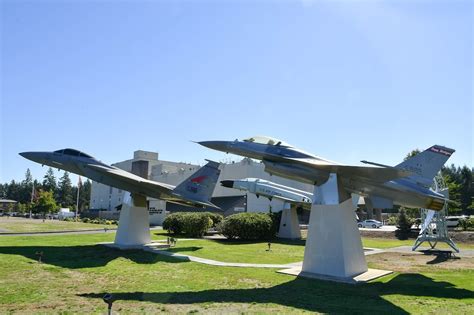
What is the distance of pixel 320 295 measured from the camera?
12.3 metres

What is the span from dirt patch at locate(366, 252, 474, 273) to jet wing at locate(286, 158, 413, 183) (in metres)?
6.22

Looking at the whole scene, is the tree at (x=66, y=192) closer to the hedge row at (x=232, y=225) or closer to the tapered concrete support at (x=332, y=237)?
the hedge row at (x=232, y=225)

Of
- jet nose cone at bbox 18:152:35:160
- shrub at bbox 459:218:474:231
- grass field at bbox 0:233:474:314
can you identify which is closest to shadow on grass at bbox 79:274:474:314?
grass field at bbox 0:233:474:314

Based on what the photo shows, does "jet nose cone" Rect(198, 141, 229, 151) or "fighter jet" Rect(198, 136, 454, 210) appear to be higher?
"jet nose cone" Rect(198, 141, 229, 151)

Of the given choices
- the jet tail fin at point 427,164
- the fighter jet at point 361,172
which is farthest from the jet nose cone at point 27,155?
the jet tail fin at point 427,164

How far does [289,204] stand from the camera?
126 feet

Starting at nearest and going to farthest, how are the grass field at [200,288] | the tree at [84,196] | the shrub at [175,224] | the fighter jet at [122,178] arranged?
the grass field at [200,288] → the fighter jet at [122,178] → the shrub at [175,224] → the tree at [84,196]

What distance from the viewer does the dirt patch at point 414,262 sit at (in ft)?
64.2

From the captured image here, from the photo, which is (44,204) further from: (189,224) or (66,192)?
(66,192)

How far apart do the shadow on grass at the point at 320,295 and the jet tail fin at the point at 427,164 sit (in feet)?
15.0

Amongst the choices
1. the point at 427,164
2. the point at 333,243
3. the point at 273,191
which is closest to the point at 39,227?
the point at 273,191

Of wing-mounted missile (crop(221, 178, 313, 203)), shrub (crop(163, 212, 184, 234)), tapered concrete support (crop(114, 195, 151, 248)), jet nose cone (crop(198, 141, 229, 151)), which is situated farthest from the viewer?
shrub (crop(163, 212, 184, 234))

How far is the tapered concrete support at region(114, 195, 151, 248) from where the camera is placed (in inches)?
1007

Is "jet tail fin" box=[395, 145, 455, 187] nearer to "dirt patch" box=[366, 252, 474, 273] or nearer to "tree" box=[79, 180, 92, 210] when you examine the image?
"dirt patch" box=[366, 252, 474, 273]
